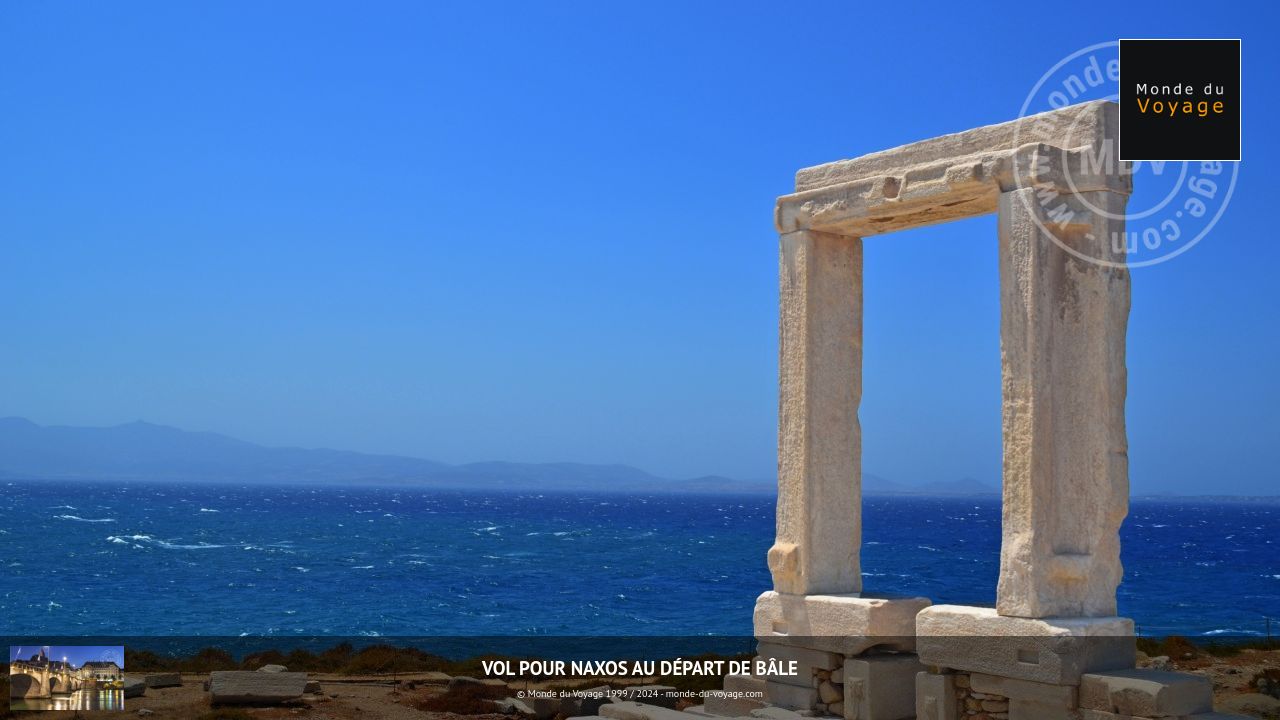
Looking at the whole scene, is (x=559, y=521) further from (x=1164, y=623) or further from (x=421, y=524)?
(x=1164, y=623)

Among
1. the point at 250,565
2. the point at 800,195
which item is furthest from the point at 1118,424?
the point at 250,565

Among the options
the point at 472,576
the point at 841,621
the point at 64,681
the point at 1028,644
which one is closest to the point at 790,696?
the point at 841,621

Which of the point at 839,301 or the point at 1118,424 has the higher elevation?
the point at 839,301

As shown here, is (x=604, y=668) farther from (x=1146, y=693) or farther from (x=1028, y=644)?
(x=1146, y=693)

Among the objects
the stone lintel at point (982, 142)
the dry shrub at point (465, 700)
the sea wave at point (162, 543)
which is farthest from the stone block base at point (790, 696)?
the sea wave at point (162, 543)

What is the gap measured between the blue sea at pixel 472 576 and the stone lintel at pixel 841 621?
25.4 meters

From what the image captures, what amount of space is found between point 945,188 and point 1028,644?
3717mm

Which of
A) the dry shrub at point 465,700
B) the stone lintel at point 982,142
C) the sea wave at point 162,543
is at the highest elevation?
the stone lintel at point 982,142

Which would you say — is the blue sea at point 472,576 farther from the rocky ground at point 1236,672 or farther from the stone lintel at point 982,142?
the stone lintel at point 982,142

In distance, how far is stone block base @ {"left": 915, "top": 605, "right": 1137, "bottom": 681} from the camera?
8250 millimetres

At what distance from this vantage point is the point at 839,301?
1069 centimetres

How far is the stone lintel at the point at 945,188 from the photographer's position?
28.6 feet

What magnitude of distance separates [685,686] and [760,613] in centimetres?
639

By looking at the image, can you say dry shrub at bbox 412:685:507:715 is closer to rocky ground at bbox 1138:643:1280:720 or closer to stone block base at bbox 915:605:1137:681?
stone block base at bbox 915:605:1137:681
